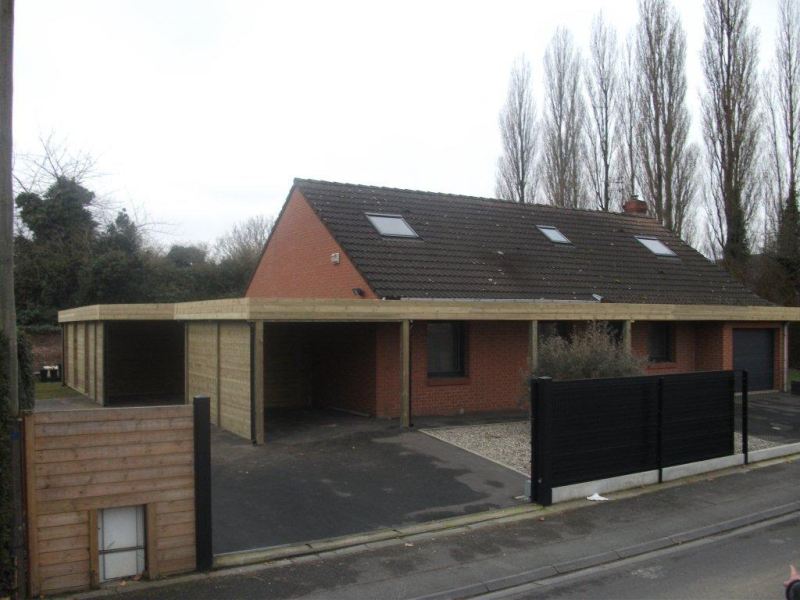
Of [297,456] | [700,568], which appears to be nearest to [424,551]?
[700,568]

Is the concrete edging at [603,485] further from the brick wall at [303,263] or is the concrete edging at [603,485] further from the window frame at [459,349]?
the brick wall at [303,263]

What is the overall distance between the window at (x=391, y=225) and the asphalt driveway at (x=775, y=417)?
9.13 metres

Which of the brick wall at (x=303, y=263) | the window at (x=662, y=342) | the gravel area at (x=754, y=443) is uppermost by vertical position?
the brick wall at (x=303, y=263)

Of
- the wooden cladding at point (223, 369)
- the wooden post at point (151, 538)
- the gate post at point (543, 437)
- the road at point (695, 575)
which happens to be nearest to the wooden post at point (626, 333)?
the gate post at point (543, 437)

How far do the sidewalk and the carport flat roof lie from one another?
548 cm

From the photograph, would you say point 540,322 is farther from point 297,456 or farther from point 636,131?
point 636,131

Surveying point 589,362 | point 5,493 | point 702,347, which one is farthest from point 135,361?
point 702,347

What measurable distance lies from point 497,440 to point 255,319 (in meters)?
4.76

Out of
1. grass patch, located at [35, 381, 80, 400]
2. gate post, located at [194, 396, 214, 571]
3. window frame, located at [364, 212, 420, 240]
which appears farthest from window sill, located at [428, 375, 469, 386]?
grass patch, located at [35, 381, 80, 400]

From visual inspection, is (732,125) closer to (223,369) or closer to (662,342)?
(662,342)

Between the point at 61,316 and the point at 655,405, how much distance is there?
1946 cm

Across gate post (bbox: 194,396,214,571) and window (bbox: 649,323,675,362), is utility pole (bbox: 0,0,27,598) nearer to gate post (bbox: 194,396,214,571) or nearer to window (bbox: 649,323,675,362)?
gate post (bbox: 194,396,214,571)

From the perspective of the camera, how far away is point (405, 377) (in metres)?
13.4

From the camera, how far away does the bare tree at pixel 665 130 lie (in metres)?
32.5
